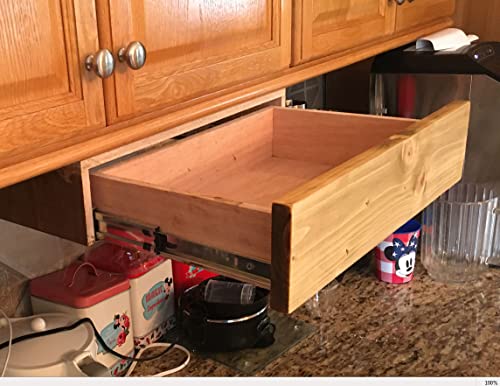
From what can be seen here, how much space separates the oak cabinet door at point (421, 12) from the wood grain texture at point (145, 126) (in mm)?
259

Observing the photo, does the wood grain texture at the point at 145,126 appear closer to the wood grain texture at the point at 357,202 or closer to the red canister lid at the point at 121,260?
the wood grain texture at the point at 357,202

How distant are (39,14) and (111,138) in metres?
0.19

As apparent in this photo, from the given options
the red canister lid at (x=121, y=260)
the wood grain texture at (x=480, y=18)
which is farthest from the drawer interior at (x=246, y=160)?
the wood grain texture at (x=480, y=18)

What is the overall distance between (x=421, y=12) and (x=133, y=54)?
1.00 metres

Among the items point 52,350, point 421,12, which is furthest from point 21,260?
point 421,12

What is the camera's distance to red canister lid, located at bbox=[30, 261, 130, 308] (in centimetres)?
121

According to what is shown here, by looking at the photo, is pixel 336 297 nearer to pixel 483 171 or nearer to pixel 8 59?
pixel 483 171

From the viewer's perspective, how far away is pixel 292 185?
47.1 inches

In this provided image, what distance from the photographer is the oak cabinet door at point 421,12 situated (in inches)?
60.6

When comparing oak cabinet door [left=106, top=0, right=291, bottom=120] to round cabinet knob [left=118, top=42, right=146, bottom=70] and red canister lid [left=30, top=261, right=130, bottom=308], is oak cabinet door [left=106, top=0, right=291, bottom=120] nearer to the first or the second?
round cabinet knob [left=118, top=42, right=146, bottom=70]

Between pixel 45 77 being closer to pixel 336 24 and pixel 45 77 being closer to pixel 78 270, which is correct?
pixel 78 270

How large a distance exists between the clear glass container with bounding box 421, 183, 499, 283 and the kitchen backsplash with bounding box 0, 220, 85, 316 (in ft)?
3.06

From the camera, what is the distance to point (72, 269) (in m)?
1.28
